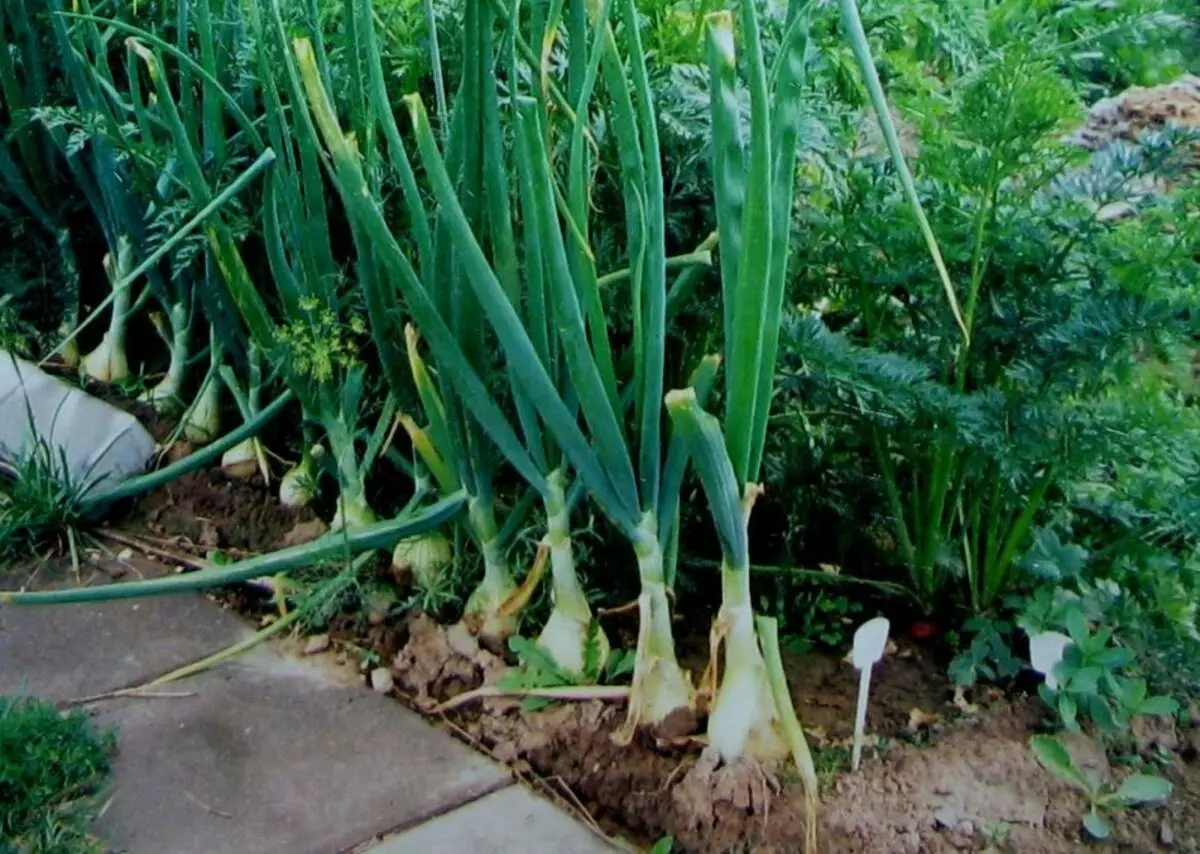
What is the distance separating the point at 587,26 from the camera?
1.70 m

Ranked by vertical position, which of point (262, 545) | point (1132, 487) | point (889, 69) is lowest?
point (262, 545)

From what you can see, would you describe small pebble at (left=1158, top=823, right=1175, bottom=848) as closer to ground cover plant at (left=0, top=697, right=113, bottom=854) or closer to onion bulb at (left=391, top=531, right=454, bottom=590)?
onion bulb at (left=391, top=531, right=454, bottom=590)

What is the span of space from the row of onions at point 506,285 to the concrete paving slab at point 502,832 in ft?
0.49

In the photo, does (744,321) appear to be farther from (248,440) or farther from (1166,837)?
(248,440)

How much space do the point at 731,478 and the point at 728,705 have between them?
0.98 ft

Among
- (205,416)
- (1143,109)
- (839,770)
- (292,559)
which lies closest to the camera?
(839,770)

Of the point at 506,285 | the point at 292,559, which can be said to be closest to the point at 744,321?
the point at 506,285

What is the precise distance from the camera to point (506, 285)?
1.76 meters

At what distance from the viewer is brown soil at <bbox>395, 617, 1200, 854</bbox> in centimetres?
160

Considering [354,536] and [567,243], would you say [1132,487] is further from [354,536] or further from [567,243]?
[354,536]

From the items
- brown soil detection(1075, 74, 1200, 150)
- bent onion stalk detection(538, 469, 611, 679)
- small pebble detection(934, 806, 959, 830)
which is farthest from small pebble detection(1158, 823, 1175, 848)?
brown soil detection(1075, 74, 1200, 150)

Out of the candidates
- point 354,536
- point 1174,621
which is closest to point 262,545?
point 354,536

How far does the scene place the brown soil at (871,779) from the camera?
63.1 inches

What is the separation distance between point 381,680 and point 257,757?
23 cm
